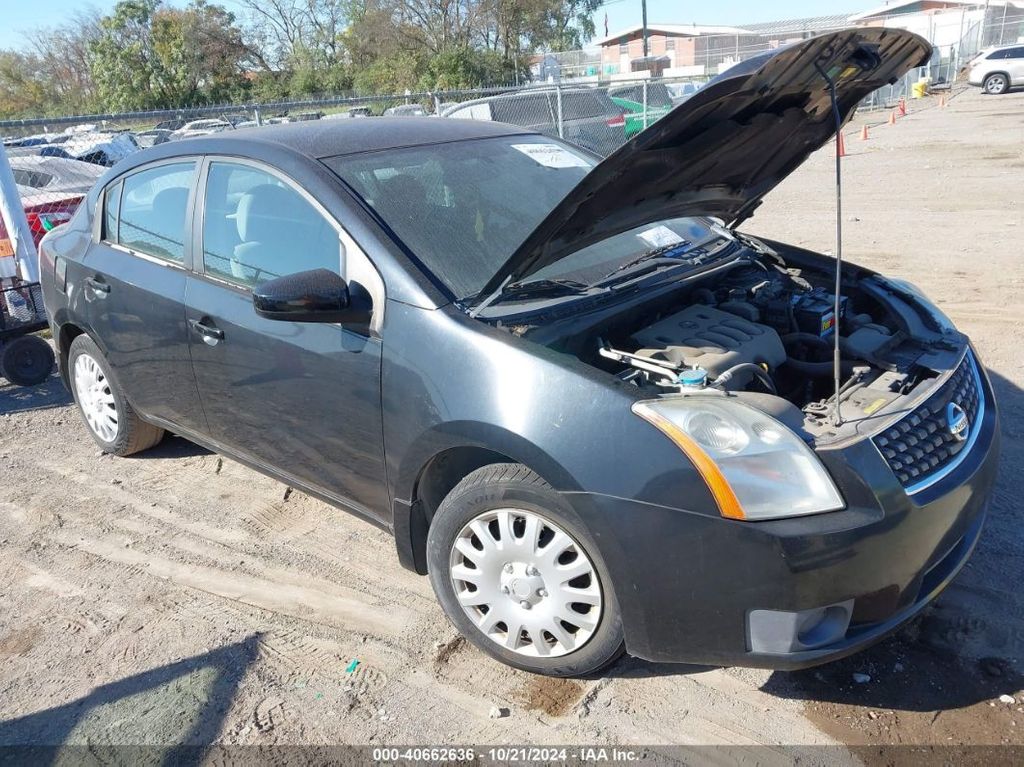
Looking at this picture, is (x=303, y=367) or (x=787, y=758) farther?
(x=303, y=367)

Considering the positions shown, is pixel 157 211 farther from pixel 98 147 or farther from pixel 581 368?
pixel 98 147

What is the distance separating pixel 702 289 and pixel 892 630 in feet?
5.14

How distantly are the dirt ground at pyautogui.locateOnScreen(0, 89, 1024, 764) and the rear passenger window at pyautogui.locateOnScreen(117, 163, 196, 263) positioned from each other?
1.28 m

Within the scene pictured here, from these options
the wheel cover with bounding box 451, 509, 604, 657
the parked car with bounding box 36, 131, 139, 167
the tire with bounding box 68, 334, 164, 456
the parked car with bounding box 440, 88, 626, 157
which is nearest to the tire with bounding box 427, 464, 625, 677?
the wheel cover with bounding box 451, 509, 604, 657

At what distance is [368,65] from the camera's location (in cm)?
5134

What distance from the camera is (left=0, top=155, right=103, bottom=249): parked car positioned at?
8.06 m

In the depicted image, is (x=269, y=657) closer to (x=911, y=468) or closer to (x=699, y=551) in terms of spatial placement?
(x=699, y=551)

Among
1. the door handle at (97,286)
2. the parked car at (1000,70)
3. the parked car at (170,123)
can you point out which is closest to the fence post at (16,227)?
the parked car at (170,123)

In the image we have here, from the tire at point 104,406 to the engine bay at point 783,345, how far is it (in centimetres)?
278

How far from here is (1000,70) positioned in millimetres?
29891

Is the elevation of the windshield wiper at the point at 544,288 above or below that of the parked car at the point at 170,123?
below

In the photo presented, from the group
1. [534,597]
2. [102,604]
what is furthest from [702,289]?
[102,604]

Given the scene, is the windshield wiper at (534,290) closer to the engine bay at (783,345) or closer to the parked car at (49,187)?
the engine bay at (783,345)

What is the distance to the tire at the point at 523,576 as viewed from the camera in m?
2.50
